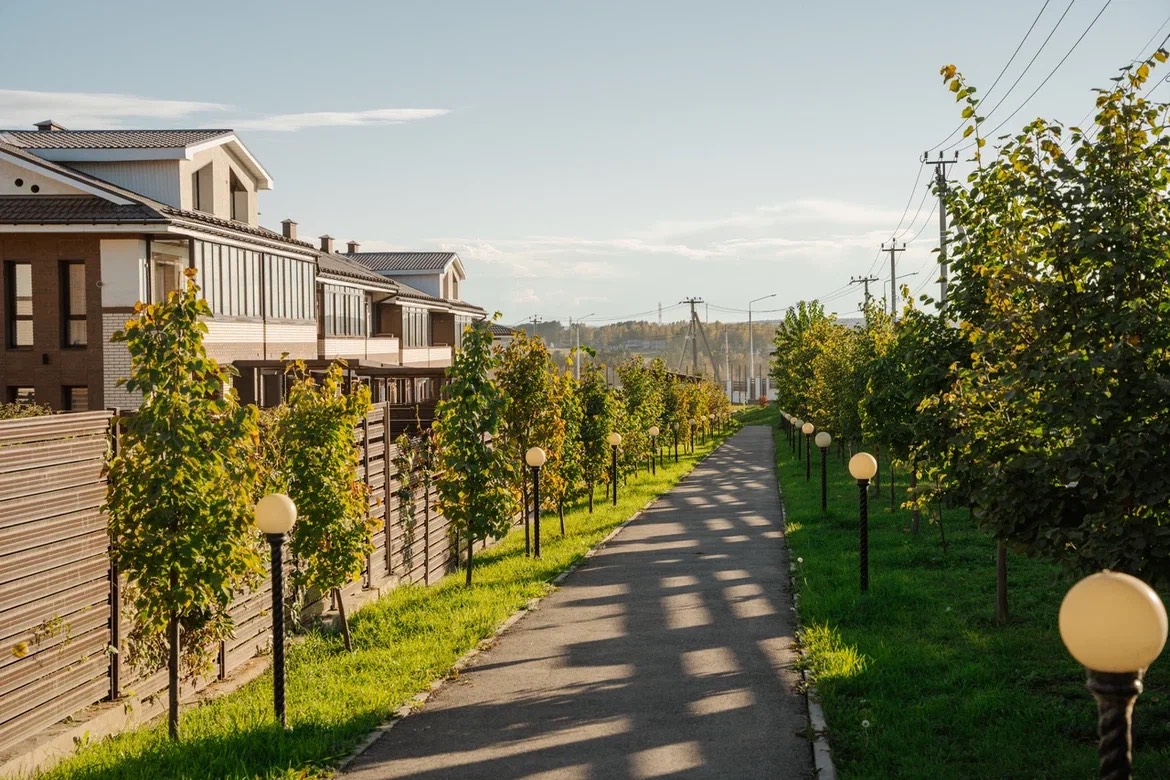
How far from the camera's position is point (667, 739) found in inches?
333

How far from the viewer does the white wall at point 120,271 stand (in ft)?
76.8

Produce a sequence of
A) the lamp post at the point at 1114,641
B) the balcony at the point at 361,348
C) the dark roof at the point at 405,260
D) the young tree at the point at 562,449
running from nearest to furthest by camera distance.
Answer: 1. the lamp post at the point at 1114,641
2. the young tree at the point at 562,449
3. the balcony at the point at 361,348
4. the dark roof at the point at 405,260

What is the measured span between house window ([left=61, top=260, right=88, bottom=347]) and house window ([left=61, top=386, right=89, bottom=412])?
3.40 ft

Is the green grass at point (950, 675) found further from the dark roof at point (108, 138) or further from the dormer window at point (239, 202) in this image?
the dormer window at point (239, 202)

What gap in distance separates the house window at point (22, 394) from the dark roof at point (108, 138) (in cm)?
627

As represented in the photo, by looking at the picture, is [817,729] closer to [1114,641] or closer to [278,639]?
[278,639]

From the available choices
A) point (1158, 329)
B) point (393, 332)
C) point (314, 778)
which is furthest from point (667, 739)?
point (393, 332)

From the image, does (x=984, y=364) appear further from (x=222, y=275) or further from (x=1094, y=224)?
(x=222, y=275)

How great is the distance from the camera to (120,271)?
2347 cm

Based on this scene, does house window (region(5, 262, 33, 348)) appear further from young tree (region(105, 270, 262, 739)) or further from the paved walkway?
young tree (region(105, 270, 262, 739))

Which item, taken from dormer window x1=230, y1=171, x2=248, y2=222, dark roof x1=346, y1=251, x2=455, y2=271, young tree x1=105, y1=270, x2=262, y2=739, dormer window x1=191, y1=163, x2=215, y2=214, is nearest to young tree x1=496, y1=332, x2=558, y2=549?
young tree x1=105, y1=270, x2=262, y2=739

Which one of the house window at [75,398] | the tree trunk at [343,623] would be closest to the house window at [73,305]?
the house window at [75,398]

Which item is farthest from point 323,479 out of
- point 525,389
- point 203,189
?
point 203,189

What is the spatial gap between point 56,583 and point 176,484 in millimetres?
1104
